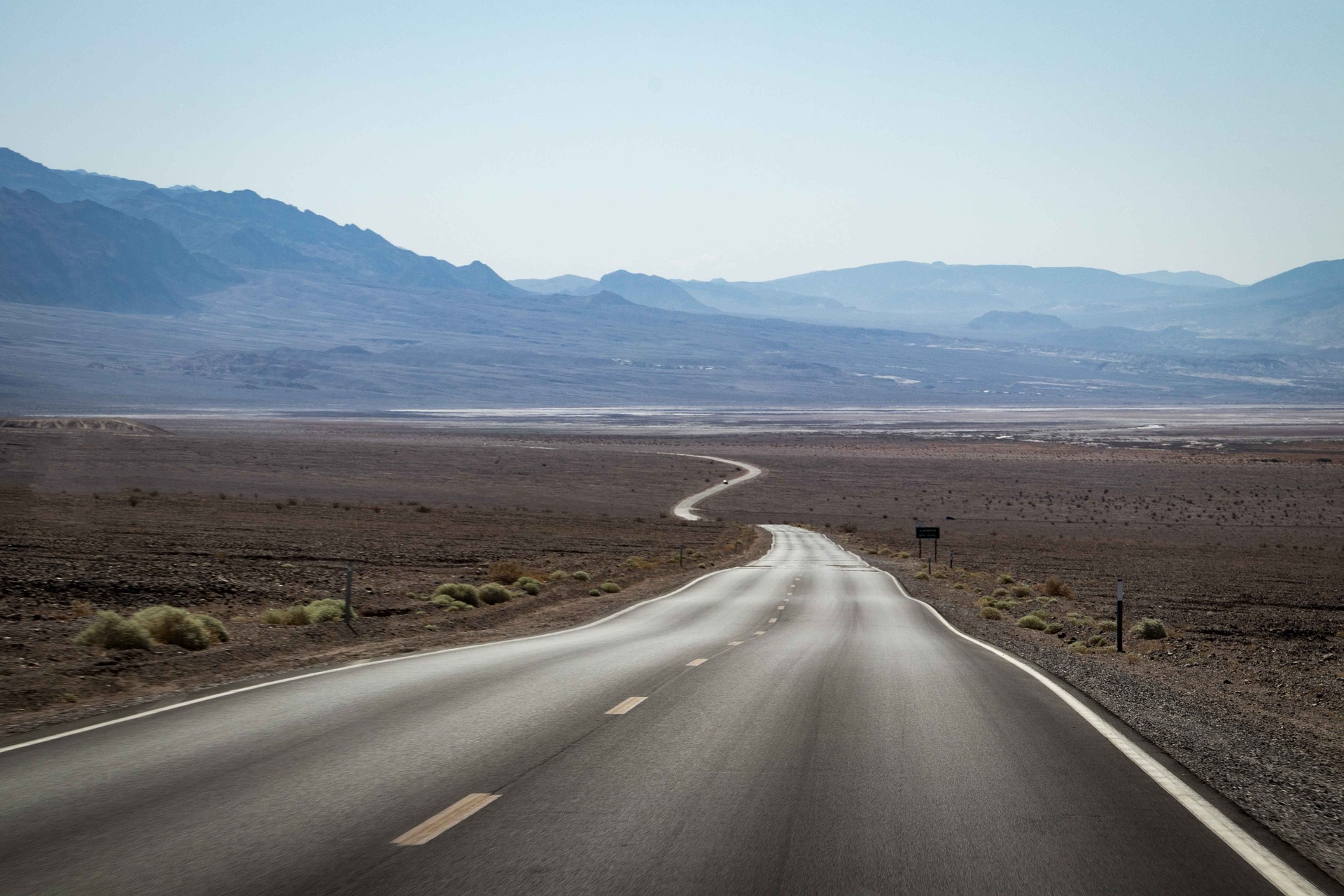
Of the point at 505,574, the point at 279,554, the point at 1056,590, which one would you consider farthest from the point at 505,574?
the point at 1056,590

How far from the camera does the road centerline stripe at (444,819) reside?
6.01m

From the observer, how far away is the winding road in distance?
5555mm

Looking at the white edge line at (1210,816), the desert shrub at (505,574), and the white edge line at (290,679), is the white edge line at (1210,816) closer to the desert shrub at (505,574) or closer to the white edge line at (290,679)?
the white edge line at (290,679)

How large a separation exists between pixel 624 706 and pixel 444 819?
409 cm

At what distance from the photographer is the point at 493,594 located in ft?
86.1

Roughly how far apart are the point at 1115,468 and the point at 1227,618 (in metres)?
80.1

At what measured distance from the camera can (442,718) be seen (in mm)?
9664

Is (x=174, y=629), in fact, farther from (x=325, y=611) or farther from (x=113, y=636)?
(x=325, y=611)

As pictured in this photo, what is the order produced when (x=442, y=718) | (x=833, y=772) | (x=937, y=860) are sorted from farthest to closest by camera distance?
(x=442, y=718) < (x=833, y=772) < (x=937, y=860)

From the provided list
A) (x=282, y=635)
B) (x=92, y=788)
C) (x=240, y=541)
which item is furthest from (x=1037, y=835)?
(x=240, y=541)

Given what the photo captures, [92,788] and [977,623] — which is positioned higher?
[92,788]

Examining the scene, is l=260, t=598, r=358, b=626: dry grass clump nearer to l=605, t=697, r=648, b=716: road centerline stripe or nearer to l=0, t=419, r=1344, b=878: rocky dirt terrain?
l=0, t=419, r=1344, b=878: rocky dirt terrain

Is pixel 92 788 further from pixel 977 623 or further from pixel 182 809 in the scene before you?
pixel 977 623

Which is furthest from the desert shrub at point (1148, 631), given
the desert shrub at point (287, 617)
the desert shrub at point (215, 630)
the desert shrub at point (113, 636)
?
the desert shrub at point (113, 636)
